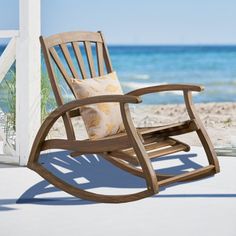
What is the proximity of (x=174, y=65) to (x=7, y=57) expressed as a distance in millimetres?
13720

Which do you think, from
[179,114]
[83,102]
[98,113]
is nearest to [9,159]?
[98,113]

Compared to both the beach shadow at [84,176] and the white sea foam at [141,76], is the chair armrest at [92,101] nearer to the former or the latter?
the beach shadow at [84,176]

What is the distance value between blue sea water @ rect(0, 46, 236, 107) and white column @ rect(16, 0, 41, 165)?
12.4 m

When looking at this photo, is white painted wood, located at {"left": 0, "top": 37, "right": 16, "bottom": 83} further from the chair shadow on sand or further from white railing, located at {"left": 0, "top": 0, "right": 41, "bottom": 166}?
the chair shadow on sand

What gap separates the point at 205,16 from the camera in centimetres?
1823

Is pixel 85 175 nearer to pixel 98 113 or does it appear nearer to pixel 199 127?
pixel 98 113

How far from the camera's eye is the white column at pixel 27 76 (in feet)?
14.0

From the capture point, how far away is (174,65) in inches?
704

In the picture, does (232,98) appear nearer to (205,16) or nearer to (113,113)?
(205,16)

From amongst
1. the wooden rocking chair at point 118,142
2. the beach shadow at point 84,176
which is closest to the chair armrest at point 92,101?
the wooden rocking chair at point 118,142

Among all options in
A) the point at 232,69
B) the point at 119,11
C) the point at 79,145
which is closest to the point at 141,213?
the point at 79,145

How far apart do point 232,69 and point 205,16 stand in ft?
7.00

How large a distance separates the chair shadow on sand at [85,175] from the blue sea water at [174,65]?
12208 millimetres

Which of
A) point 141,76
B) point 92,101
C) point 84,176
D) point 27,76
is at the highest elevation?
point 27,76
